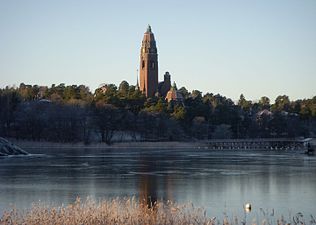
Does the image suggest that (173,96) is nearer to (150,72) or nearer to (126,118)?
(150,72)

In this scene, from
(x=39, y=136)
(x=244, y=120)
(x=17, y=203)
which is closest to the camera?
(x=17, y=203)

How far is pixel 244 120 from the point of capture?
145 metres

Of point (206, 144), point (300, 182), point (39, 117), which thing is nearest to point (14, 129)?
point (39, 117)

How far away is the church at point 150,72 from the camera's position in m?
171

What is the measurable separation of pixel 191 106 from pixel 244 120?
13.3 metres

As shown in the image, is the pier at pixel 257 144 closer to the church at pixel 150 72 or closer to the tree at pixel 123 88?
the tree at pixel 123 88

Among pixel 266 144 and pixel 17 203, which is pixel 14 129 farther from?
pixel 17 203

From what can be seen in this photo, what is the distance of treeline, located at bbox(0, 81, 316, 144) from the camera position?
111m

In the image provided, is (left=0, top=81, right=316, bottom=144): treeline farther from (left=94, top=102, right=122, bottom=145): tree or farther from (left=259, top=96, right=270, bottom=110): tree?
(left=259, top=96, right=270, bottom=110): tree

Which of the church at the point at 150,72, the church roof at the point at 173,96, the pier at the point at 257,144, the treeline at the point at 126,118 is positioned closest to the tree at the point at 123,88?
the treeline at the point at 126,118

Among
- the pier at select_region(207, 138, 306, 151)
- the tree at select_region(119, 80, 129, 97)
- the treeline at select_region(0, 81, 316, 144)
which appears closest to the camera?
the treeline at select_region(0, 81, 316, 144)

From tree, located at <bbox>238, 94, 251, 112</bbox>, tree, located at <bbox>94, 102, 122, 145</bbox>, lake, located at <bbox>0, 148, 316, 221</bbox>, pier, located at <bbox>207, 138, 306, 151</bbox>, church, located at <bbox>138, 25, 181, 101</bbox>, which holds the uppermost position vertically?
church, located at <bbox>138, 25, 181, 101</bbox>

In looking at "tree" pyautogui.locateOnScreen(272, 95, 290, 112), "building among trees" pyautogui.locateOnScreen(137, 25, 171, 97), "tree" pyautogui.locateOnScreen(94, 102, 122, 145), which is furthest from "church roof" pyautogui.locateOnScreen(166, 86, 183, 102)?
"tree" pyautogui.locateOnScreen(94, 102, 122, 145)

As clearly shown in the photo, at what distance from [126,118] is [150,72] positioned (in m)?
54.6
